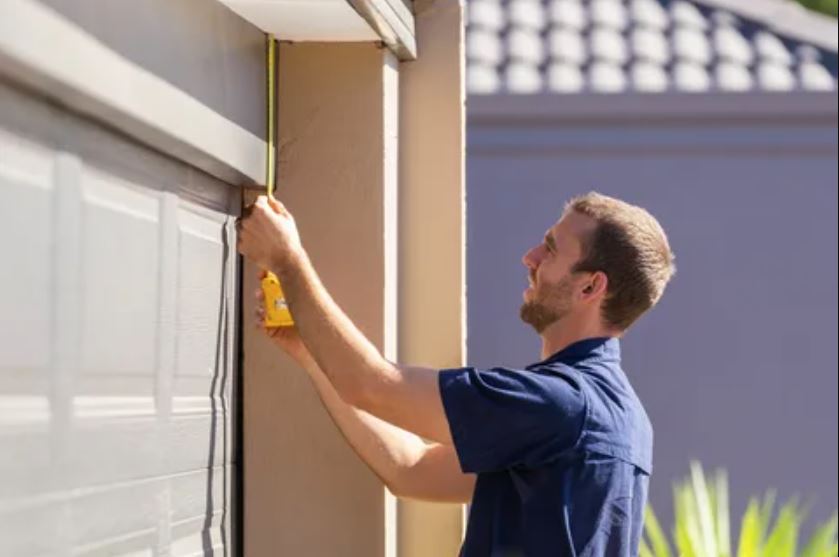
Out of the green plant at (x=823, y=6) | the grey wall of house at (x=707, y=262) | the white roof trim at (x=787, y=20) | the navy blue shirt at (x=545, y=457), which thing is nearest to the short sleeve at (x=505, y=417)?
the navy blue shirt at (x=545, y=457)

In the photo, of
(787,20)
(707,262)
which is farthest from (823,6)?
(707,262)

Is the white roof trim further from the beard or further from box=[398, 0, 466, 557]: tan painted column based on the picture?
the beard

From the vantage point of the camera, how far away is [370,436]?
→ 3.86 metres

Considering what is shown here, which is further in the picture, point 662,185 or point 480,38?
point 480,38

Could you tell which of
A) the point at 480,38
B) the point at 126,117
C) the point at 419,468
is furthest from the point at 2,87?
the point at 480,38

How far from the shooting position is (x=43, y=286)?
8.75ft

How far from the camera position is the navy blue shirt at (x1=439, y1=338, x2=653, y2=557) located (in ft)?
11.3

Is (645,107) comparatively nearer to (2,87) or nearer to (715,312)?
(715,312)

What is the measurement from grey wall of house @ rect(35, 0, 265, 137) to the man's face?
2.09ft

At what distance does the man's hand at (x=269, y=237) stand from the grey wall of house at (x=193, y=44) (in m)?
0.21

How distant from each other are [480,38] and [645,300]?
5654mm

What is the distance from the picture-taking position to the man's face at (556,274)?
3.78m

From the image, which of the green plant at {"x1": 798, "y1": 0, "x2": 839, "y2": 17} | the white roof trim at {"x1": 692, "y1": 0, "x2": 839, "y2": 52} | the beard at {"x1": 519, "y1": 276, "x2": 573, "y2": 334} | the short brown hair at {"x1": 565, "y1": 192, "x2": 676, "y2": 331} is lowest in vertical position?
the beard at {"x1": 519, "y1": 276, "x2": 573, "y2": 334}

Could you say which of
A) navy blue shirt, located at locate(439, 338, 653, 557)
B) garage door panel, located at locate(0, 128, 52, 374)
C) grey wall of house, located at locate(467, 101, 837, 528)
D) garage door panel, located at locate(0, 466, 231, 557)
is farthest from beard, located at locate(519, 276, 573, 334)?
grey wall of house, located at locate(467, 101, 837, 528)
